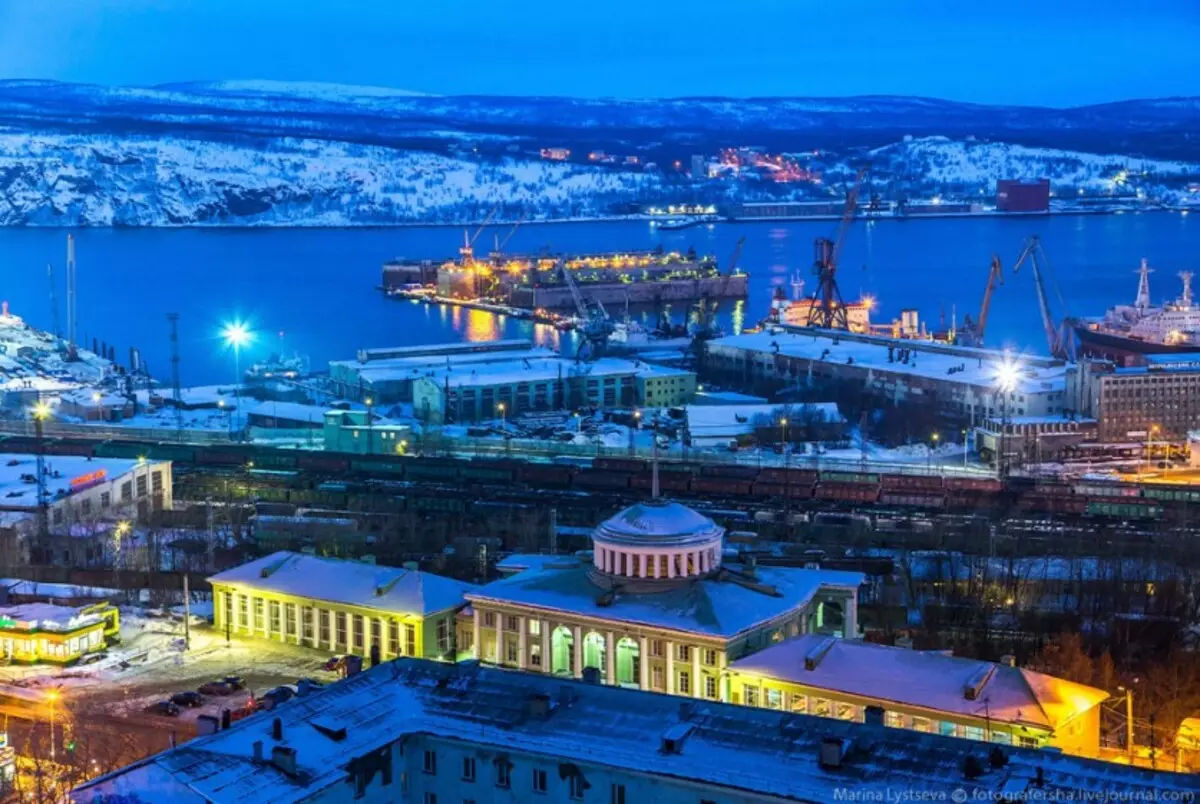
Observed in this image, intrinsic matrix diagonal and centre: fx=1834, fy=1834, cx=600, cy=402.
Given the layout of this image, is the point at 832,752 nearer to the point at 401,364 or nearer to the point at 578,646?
the point at 578,646

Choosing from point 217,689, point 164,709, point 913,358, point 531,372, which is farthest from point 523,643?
point 913,358

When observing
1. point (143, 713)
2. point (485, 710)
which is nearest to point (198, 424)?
point (143, 713)

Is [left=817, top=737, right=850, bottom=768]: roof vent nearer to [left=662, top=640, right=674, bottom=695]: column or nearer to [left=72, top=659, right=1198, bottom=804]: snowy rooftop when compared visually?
[left=72, top=659, right=1198, bottom=804]: snowy rooftop

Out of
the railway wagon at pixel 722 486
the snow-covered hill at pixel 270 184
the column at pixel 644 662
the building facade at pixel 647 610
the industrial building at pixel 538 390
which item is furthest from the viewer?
the snow-covered hill at pixel 270 184

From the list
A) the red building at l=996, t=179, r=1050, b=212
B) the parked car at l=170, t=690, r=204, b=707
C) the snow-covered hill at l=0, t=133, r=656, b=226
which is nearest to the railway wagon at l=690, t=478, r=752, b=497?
the parked car at l=170, t=690, r=204, b=707

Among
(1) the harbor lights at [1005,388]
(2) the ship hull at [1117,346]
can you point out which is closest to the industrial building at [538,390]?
(1) the harbor lights at [1005,388]

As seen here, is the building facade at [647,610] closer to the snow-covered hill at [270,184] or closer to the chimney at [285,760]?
the chimney at [285,760]

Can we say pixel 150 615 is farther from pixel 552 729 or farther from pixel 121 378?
pixel 121 378
